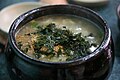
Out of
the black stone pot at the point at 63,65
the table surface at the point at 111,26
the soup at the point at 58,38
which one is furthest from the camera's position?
the table surface at the point at 111,26

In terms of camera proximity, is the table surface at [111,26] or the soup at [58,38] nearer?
the soup at [58,38]

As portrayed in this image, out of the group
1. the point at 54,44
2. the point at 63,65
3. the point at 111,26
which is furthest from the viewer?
the point at 111,26

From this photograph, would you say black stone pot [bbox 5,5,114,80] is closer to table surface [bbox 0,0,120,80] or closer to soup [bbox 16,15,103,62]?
soup [bbox 16,15,103,62]

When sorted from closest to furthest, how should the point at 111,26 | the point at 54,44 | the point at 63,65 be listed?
the point at 63,65, the point at 54,44, the point at 111,26

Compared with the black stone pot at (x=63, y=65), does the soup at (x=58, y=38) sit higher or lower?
higher

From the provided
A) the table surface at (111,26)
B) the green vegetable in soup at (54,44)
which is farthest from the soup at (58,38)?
the table surface at (111,26)

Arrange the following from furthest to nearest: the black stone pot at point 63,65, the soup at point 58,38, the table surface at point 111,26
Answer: the table surface at point 111,26 < the soup at point 58,38 < the black stone pot at point 63,65

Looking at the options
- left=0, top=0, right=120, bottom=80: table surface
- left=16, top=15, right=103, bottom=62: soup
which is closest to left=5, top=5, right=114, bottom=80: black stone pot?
left=16, top=15, right=103, bottom=62: soup

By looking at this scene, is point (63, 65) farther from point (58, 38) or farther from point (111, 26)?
point (111, 26)

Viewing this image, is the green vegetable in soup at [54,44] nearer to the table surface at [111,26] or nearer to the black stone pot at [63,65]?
the black stone pot at [63,65]

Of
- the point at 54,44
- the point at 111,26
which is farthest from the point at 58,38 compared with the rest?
the point at 111,26
